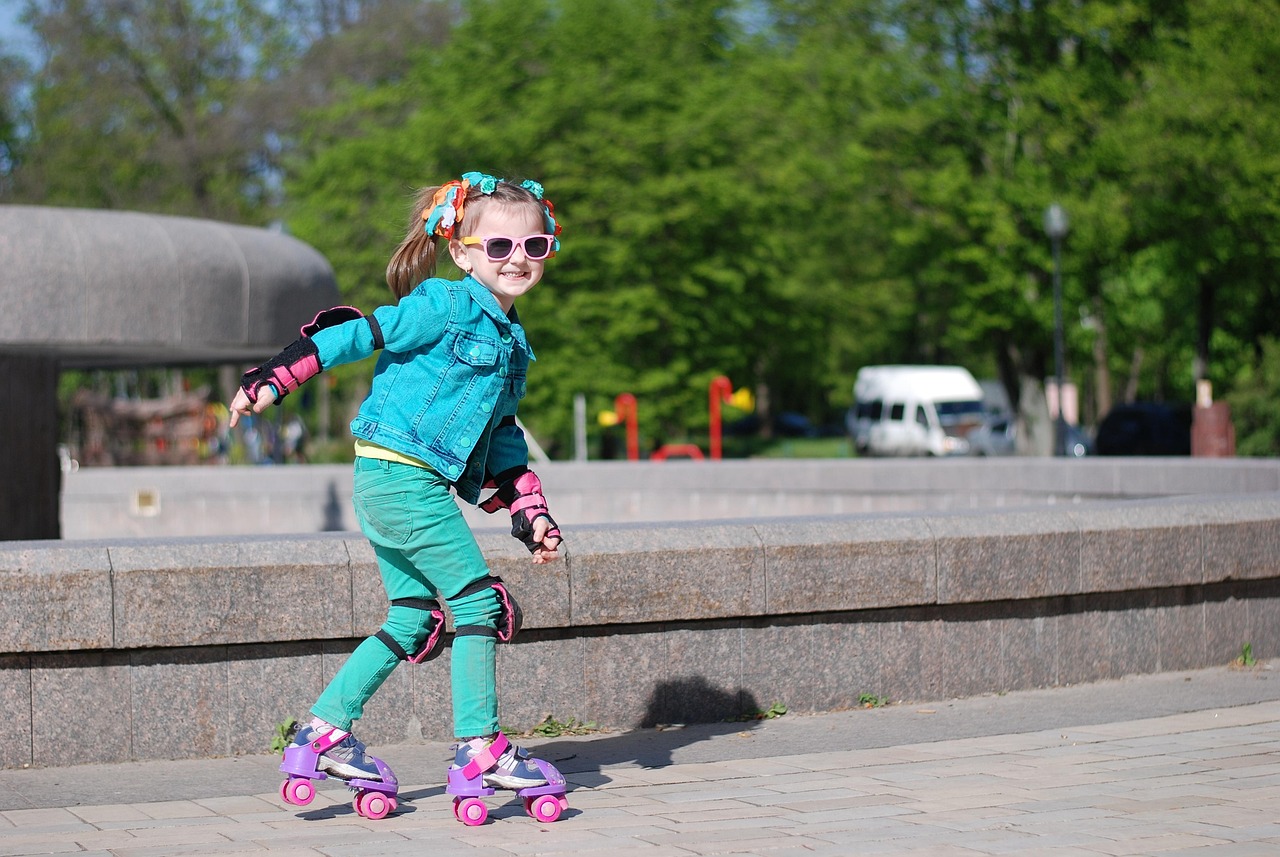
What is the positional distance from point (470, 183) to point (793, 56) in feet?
118

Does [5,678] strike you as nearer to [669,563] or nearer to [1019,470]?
[669,563]

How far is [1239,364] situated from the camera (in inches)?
1683

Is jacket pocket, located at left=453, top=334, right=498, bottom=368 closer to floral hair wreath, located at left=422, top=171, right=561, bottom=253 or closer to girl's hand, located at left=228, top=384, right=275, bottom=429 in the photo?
floral hair wreath, located at left=422, top=171, right=561, bottom=253

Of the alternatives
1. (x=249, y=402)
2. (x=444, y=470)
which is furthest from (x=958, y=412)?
(x=249, y=402)

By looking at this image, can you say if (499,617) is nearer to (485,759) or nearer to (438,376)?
(485,759)

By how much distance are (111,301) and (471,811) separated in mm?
5170

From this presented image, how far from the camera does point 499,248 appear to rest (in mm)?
4688

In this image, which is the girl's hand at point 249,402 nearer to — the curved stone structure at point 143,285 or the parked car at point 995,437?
the curved stone structure at point 143,285

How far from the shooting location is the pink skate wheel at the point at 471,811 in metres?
4.49

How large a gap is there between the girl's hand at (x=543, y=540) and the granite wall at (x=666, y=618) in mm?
1052

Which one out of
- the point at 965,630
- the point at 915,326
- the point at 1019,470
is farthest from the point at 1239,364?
the point at 965,630

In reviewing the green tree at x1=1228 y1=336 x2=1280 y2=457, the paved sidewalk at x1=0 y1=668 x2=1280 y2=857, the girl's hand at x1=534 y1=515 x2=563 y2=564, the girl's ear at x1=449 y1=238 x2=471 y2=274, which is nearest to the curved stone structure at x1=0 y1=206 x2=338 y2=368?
the paved sidewalk at x1=0 y1=668 x2=1280 y2=857

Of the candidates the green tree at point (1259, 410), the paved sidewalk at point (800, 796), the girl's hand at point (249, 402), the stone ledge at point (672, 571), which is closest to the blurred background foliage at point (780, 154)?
the green tree at point (1259, 410)

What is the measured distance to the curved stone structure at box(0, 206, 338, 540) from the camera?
8.60 meters
